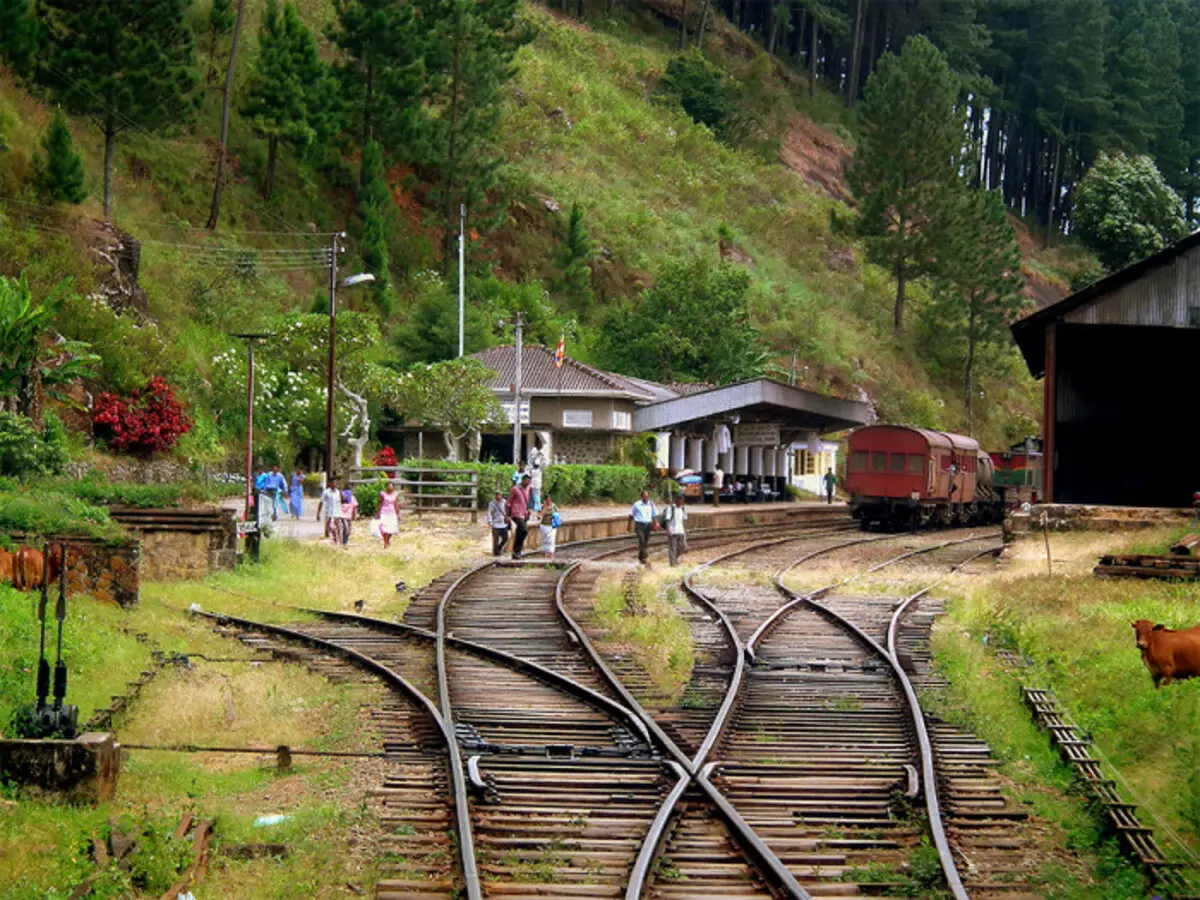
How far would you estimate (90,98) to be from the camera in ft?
155

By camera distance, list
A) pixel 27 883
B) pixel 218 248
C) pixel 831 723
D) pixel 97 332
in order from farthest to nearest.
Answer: pixel 218 248, pixel 97 332, pixel 831 723, pixel 27 883

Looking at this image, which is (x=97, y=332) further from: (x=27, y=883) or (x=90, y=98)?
(x=27, y=883)

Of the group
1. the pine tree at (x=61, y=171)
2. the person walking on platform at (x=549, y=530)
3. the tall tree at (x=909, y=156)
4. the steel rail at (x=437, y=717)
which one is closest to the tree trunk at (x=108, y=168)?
the pine tree at (x=61, y=171)

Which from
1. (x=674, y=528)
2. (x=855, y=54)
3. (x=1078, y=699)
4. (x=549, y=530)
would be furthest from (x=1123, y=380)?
(x=855, y=54)

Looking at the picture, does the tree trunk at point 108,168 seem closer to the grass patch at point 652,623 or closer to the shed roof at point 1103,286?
the grass patch at point 652,623

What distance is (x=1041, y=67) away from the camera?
360ft

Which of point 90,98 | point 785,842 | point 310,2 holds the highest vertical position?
point 310,2

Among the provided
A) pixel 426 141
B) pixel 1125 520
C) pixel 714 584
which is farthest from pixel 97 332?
pixel 426 141

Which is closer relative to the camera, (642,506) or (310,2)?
(642,506)

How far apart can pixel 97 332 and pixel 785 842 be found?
32296 millimetres

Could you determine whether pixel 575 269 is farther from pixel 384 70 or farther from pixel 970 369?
pixel 970 369

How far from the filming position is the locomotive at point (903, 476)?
43500mm

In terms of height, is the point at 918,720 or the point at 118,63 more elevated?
the point at 118,63

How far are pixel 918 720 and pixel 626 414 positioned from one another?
39277 mm
